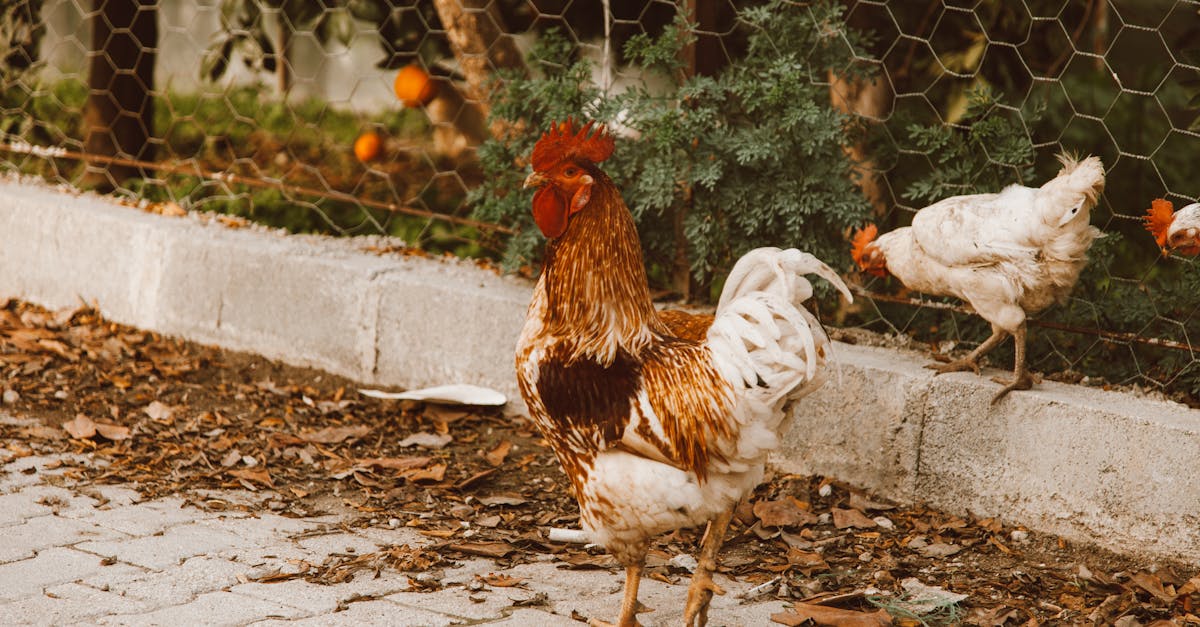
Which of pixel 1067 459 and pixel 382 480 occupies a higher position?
pixel 1067 459

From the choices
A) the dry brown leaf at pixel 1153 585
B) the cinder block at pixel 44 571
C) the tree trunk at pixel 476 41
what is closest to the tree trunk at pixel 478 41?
the tree trunk at pixel 476 41

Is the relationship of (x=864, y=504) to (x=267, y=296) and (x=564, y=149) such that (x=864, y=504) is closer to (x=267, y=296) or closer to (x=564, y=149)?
(x=564, y=149)

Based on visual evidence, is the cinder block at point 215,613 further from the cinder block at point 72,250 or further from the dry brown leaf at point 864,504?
the cinder block at point 72,250

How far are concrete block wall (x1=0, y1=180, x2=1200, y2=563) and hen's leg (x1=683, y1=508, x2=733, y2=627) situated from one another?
476 mm

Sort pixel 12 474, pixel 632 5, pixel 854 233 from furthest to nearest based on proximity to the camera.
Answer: pixel 632 5 → pixel 854 233 → pixel 12 474

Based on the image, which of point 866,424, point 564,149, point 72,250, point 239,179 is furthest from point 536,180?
point 72,250

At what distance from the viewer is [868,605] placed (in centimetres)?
341

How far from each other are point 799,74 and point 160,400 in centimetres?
278

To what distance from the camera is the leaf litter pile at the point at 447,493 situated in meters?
3.45

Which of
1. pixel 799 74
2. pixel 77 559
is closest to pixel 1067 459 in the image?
pixel 799 74

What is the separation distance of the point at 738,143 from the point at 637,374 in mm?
1412

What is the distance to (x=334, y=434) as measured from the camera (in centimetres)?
468

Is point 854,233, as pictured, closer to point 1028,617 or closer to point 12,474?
point 1028,617

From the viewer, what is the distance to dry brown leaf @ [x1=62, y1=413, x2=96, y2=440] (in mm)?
4504
